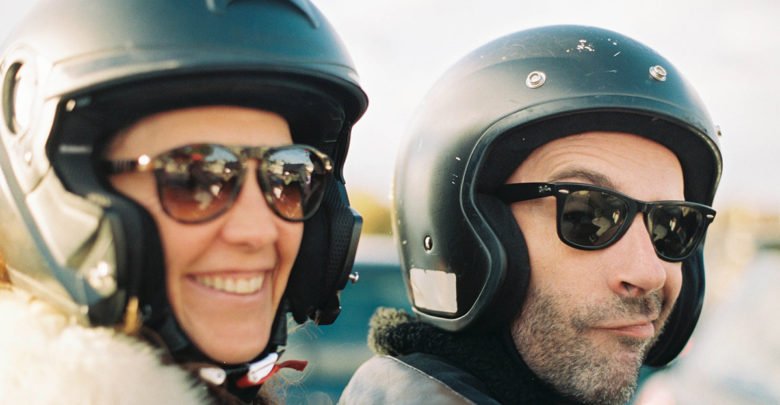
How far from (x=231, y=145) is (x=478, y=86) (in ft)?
3.31

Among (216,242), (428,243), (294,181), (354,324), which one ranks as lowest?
(354,324)

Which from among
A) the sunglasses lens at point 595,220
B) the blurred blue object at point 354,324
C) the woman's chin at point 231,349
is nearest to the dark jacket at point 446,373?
the sunglasses lens at point 595,220

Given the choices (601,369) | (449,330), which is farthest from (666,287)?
(449,330)

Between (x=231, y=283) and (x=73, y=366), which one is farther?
(x=231, y=283)

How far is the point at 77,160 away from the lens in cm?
151

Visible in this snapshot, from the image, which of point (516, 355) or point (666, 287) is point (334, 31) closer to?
point (516, 355)

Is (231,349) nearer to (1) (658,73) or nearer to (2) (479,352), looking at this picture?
(2) (479,352)

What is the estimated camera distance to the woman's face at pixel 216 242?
5.06ft

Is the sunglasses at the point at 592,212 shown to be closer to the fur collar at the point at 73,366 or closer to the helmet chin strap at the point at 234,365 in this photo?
the helmet chin strap at the point at 234,365

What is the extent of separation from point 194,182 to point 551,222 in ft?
3.63

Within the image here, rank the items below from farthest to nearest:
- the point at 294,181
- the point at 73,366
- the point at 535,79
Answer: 1. the point at 535,79
2. the point at 294,181
3. the point at 73,366

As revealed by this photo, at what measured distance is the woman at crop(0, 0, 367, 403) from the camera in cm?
146

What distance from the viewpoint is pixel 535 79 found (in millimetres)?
2262

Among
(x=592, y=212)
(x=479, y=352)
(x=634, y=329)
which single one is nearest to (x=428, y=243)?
(x=479, y=352)
